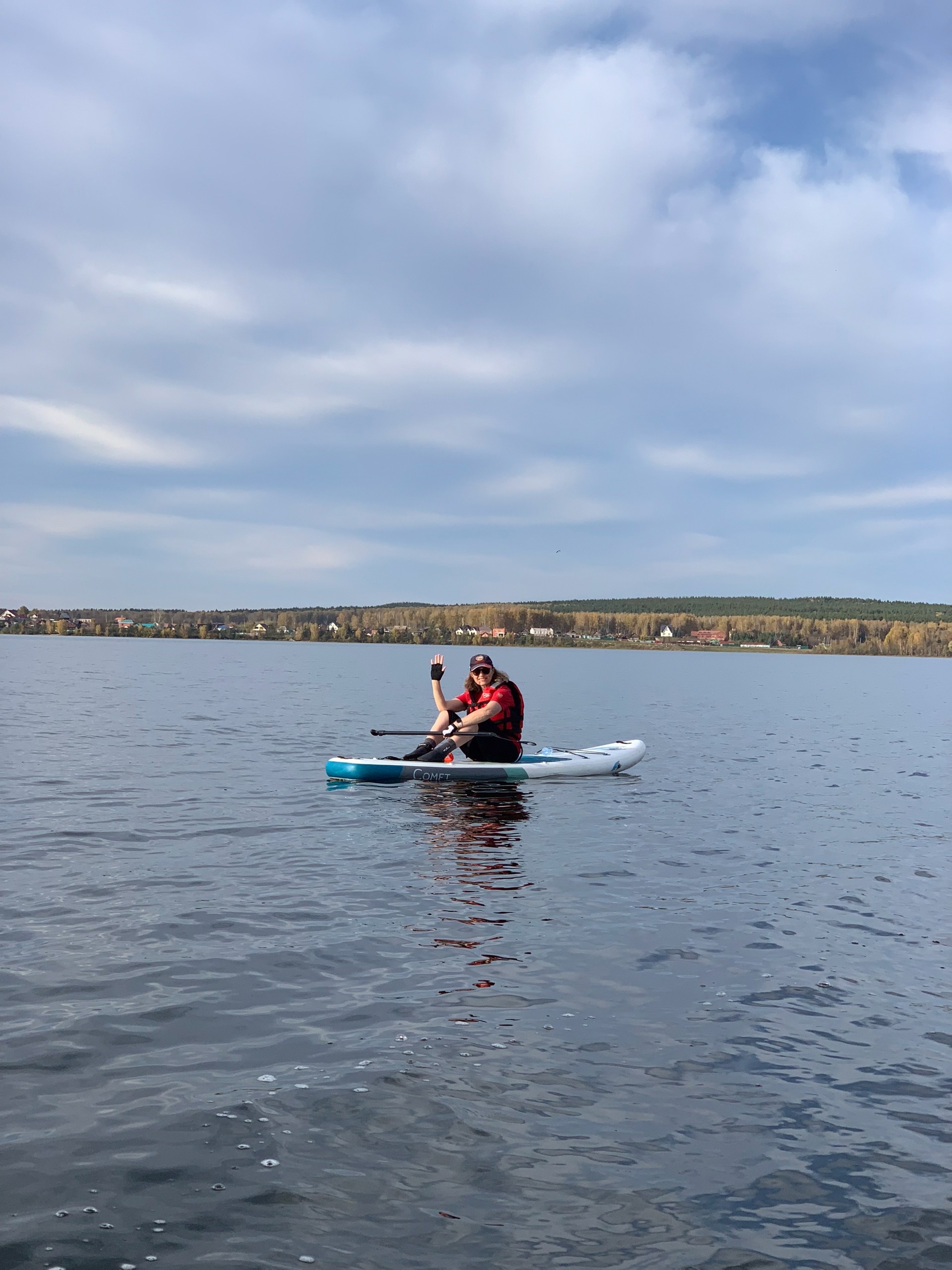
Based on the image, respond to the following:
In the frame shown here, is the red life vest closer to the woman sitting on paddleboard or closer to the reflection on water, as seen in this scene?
the woman sitting on paddleboard

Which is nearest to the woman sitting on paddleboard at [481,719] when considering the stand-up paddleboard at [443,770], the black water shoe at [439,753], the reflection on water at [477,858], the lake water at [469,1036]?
the black water shoe at [439,753]

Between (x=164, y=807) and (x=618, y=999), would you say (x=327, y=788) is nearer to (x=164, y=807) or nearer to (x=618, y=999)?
(x=164, y=807)

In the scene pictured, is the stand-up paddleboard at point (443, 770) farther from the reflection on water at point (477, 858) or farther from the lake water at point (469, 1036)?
the lake water at point (469, 1036)

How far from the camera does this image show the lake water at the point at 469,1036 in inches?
201

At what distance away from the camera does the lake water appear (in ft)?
16.7

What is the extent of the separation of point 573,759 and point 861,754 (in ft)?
42.8

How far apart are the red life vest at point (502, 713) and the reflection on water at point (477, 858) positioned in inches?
47.8

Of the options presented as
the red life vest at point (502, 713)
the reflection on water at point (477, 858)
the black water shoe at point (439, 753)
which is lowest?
the reflection on water at point (477, 858)

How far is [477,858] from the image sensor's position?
1410 centimetres

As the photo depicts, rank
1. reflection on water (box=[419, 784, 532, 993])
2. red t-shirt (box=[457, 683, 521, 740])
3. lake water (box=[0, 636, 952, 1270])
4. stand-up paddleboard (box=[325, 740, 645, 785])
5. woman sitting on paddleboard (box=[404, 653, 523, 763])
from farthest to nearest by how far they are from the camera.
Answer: red t-shirt (box=[457, 683, 521, 740]), woman sitting on paddleboard (box=[404, 653, 523, 763]), stand-up paddleboard (box=[325, 740, 645, 785]), reflection on water (box=[419, 784, 532, 993]), lake water (box=[0, 636, 952, 1270])

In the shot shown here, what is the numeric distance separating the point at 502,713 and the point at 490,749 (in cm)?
84

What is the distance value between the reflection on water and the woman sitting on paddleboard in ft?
2.44

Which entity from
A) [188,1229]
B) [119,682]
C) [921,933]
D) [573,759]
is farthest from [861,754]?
[119,682]

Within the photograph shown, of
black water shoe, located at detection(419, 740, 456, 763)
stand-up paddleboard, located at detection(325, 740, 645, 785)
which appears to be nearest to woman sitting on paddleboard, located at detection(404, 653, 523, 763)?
black water shoe, located at detection(419, 740, 456, 763)
